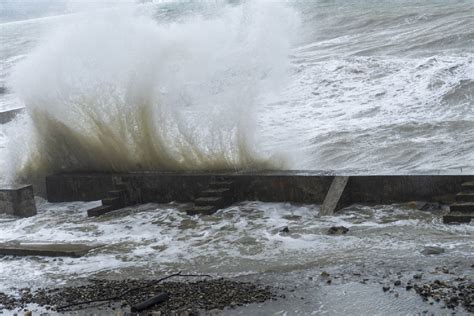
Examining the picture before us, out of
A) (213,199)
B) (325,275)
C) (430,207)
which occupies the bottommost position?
(325,275)

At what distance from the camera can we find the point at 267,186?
10633mm

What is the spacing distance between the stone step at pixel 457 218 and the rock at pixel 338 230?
1111 millimetres

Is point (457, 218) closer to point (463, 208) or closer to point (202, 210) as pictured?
point (463, 208)

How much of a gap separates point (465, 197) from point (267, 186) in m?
2.93

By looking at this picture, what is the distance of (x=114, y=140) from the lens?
12.6m

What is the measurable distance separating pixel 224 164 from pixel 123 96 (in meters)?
2.26

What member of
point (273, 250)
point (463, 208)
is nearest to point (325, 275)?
point (273, 250)

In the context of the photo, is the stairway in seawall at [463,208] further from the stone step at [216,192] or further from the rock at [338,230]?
the stone step at [216,192]

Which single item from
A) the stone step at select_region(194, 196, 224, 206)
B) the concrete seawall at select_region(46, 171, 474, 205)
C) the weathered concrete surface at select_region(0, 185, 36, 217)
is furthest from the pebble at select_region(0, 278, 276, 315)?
the weathered concrete surface at select_region(0, 185, 36, 217)

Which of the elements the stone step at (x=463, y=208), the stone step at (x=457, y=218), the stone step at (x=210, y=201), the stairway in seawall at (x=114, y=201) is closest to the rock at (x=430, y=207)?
the stone step at (x=463, y=208)

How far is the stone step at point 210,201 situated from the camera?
34.1 ft

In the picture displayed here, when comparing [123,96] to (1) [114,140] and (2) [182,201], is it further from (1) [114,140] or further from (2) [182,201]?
(2) [182,201]

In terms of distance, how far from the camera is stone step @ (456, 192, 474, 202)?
28.6 feet

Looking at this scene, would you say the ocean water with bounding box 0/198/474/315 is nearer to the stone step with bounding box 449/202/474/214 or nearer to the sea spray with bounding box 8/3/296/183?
the stone step with bounding box 449/202/474/214
